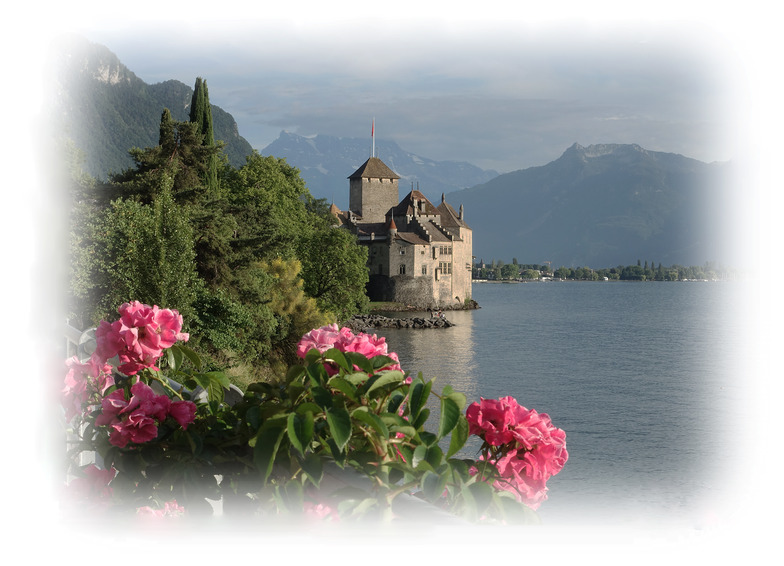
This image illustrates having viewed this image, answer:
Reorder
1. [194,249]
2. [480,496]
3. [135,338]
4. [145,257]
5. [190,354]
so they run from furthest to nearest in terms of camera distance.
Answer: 1. [194,249]
2. [145,257]
3. [190,354]
4. [135,338]
5. [480,496]

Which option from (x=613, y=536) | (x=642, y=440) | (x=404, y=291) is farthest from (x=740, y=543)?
(x=404, y=291)

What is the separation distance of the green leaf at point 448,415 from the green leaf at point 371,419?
0.16m

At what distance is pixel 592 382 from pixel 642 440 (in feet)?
42.1

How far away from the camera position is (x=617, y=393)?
126 feet

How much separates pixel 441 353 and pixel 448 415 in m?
48.8

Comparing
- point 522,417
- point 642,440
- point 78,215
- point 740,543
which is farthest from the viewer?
point 642,440

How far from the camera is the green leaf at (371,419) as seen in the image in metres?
1.95

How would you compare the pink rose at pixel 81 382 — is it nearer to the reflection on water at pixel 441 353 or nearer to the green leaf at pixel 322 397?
the green leaf at pixel 322 397

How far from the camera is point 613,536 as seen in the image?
1.88 m

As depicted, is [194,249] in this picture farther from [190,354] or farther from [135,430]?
[135,430]

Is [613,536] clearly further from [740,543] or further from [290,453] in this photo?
[290,453]

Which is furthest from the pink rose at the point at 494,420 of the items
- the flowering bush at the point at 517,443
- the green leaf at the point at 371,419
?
the green leaf at the point at 371,419

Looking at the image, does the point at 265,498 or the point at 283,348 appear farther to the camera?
the point at 283,348

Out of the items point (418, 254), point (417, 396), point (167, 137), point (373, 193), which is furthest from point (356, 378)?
point (373, 193)
